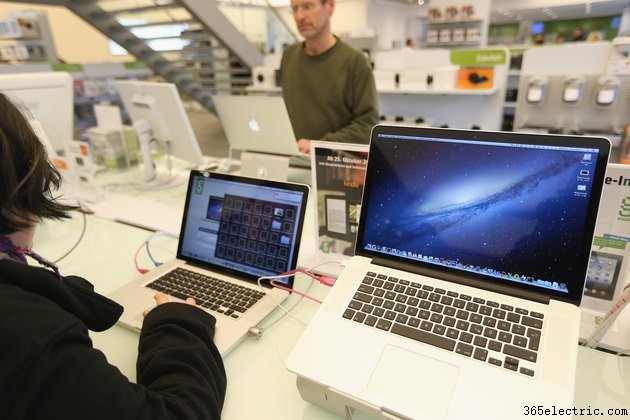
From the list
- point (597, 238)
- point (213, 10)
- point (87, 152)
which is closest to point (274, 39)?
point (213, 10)

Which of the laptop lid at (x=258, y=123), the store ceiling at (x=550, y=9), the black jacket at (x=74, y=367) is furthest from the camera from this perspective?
the store ceiling at (x=550, y=9)

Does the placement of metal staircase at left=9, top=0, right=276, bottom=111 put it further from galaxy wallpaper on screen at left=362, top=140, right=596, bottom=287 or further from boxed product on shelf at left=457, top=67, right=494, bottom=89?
galaxy wallpaper on screen at left=362, top=140, right=596, bottom=287

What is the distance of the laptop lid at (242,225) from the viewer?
89 centimetres

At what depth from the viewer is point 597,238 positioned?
74 cm

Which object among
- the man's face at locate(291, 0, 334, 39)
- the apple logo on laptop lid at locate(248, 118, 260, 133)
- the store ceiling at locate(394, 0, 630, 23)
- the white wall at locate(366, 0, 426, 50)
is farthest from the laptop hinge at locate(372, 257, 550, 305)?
the white wall at locate(366, 0, 426, 50)

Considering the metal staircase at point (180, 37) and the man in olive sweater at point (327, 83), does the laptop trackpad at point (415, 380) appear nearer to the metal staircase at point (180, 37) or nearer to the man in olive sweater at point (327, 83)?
the man in olive sweater at point (327, 83)

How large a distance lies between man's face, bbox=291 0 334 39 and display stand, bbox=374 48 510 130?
1.51 meters

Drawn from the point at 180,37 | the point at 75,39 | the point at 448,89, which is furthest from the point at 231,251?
the point at 75,39

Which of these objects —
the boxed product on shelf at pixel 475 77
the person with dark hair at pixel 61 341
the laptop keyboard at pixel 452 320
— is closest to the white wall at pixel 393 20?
the boxed product on shelf at pixel 475 77

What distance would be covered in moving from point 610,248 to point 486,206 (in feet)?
0.94

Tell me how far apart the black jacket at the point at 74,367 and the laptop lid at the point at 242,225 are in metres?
0.29

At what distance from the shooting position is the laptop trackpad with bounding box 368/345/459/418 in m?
0.53

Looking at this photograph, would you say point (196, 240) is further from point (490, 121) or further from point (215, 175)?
point (490, 121)

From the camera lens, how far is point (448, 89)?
122 inches
